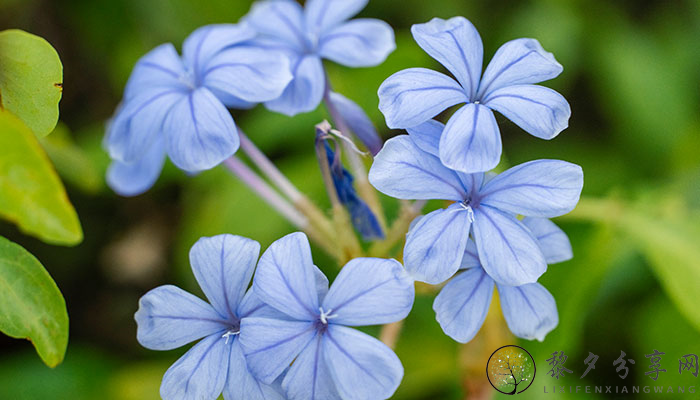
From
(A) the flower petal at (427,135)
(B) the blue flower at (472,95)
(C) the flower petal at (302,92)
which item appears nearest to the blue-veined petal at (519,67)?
(B) the blue flower at (472,95)

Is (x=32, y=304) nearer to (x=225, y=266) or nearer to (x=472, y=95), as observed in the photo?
(x=225, y=266)

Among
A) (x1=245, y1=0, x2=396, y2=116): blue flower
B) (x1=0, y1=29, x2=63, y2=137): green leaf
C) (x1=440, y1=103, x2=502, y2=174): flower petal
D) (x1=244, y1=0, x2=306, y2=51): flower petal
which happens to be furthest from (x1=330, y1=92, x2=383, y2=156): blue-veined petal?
(x1=0, y1=29, x2=63, y2=137): green leaf

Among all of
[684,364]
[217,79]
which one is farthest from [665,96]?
[217,79]

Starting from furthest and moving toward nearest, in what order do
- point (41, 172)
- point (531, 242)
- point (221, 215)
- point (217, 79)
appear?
point (221, 215)
point (217, 79)
point (531, 242)
point (41, 172)

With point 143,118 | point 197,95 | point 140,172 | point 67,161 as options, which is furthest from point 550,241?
point 67,161

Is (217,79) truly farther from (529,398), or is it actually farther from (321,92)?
(529,398)

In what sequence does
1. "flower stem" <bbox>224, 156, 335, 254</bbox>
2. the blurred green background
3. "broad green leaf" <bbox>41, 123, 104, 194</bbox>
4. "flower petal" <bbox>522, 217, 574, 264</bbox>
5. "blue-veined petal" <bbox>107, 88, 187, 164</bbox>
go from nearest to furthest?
"flower petal" <bbox>522, 217, 574, 264</bbox>, "blue-veined petal" <bbox>107, 88, 187, 164</bbox>, "flower stem" <bbox>224, 156, 335, 254</bbox>, "broad green leaf" <bbox>41, 123, 104, 194</bbox>, the blurred green background

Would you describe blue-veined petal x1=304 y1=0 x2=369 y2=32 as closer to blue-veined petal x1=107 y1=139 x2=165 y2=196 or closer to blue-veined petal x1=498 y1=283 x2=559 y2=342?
blue-veined petal x1=107 y1=139 x2=165 y2=196
